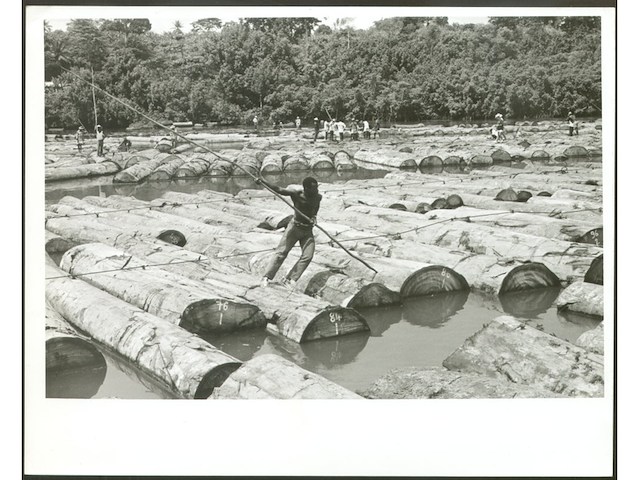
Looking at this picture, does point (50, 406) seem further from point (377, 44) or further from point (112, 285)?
point (377, 44)

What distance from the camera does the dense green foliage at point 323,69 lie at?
19.5ft

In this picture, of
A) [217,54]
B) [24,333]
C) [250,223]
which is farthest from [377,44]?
[24,333]

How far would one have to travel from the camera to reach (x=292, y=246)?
6.41m

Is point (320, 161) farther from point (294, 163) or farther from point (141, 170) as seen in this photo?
point (141, 170)

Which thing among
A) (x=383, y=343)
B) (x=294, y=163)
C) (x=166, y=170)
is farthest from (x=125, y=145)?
(x=383, y=343)

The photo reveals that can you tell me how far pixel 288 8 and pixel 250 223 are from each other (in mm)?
1700

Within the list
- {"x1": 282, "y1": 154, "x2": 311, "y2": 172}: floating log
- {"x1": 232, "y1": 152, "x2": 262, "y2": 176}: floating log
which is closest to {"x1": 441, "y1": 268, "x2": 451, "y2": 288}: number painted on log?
{"x1": 282, "y1": 154, "x2": 311, "y2": 172}: floating log

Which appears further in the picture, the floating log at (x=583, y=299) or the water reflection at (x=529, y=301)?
the water reflection at (x=529, y=301)

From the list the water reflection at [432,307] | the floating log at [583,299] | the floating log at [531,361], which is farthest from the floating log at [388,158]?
the floating log at [531,361]

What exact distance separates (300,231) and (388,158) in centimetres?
107

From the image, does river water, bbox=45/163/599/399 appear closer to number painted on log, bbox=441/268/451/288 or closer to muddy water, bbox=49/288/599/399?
muddy water, bbox=49/288/599/399

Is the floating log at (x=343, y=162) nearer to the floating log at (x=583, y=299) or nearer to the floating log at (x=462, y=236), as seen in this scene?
the floating log at (x=462, y=236)

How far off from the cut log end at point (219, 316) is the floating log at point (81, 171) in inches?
50.4

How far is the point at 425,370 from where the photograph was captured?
19.0ft
